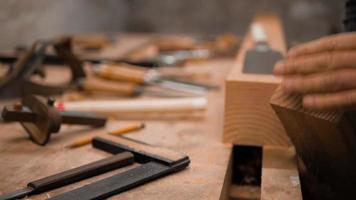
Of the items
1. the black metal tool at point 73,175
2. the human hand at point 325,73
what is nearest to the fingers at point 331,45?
the human hand at point 325,73

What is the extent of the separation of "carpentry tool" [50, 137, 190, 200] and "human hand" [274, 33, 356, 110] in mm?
318

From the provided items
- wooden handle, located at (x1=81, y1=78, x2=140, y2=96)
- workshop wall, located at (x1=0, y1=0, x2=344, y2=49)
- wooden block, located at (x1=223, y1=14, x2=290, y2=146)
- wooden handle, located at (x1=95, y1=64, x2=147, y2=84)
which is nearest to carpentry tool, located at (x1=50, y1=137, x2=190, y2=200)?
wooden block, located at (x1=223, y1=14, x2=290, y2=146)

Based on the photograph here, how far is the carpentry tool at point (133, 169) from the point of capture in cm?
91

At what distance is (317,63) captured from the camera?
34.9 inches

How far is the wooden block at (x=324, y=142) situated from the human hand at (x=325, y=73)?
39 mm

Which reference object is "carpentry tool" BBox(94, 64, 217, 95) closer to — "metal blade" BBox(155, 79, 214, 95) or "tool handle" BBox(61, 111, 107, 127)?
"metal blade" BBox(155, 79, 214, 95)

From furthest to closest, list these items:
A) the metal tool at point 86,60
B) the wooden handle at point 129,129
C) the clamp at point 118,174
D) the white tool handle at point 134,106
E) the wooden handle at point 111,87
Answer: the metal tool at point 86,60 → the wooden handle at point 111,87 → the white tool handle at point 134,106 → the wooden handle at point 129,129 → the clamp at point 118,174

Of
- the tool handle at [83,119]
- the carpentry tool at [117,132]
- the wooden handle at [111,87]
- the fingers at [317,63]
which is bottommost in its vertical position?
the carpentry tool at [117,132]

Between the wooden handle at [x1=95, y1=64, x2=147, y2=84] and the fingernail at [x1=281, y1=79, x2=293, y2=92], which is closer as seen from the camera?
the fingernail at [x1=281, y1=79, x2=293, y2=92]

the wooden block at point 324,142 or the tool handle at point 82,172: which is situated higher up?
the wooden block at point 324,142

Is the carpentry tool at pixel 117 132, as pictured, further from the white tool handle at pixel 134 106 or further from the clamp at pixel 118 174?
the white tool handle at pixel 134 106

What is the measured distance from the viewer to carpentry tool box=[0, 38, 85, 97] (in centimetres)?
162

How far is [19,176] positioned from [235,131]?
576 mm

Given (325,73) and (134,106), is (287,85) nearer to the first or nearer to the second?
(325,73)
